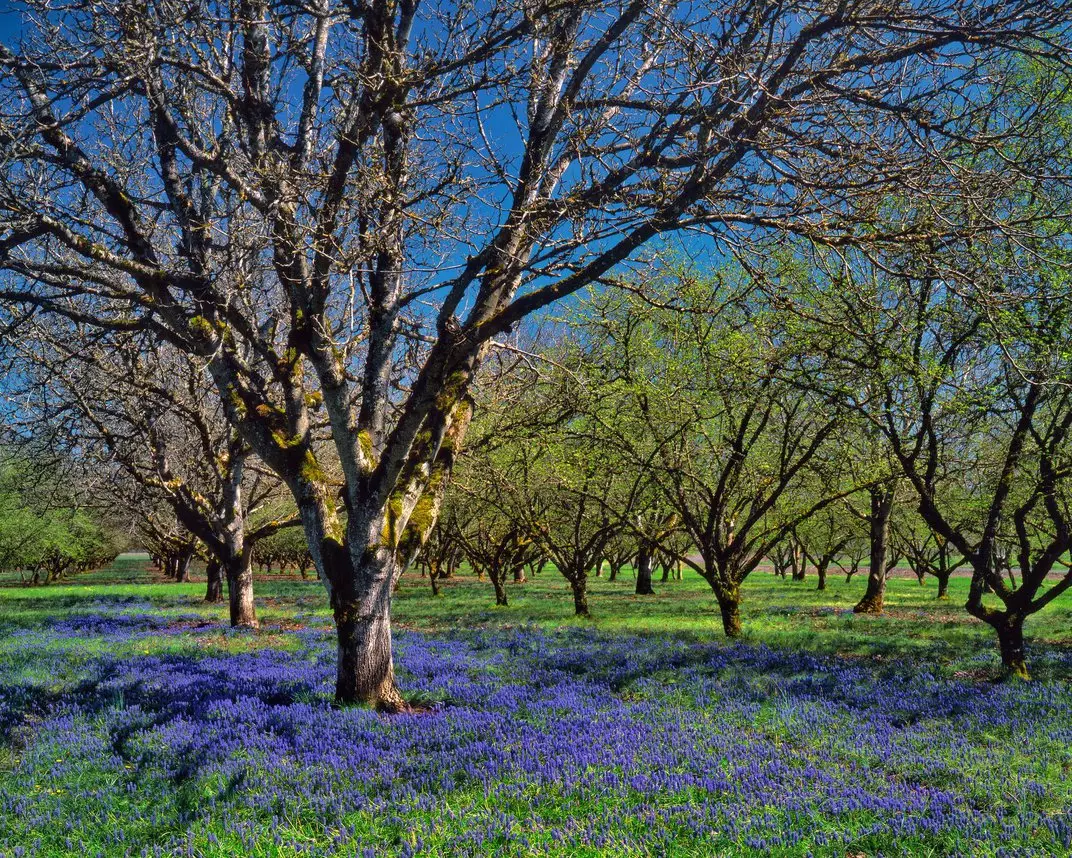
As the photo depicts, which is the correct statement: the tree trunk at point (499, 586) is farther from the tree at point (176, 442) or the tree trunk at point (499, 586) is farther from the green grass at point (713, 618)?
the tree at point (176, 442)

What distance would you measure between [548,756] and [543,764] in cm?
24

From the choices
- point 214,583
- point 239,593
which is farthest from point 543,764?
point 214,583

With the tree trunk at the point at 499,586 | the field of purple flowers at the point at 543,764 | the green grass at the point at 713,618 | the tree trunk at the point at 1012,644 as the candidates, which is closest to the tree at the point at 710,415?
the green grass at the point at 713,618

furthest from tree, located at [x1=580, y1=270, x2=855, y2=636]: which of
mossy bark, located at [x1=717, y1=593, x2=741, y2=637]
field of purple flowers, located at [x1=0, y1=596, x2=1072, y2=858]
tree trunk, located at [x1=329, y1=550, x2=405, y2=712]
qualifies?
tree trunk, located at [x1=329, y1=550, x2=405, y2=712]

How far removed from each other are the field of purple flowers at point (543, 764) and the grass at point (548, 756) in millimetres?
27

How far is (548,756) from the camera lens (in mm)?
6359

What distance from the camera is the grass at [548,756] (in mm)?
4816

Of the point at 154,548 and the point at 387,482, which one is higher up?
the point at 387,482

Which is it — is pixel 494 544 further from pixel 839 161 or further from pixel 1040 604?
pixel 839 161

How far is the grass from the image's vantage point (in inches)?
190

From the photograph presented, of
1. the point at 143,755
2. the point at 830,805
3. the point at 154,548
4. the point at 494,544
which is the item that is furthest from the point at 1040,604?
the point at 154,548

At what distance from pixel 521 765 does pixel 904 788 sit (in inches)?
129

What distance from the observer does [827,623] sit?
18844 mm

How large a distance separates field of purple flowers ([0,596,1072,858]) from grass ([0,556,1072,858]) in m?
0.03
